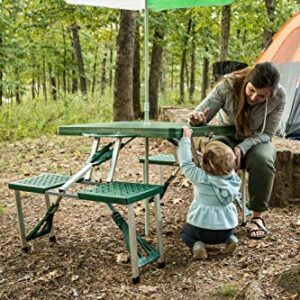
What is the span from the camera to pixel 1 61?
10.3 meters

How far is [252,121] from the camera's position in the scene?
322 cm

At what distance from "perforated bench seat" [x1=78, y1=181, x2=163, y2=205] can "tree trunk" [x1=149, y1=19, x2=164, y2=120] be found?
6779 millimetres

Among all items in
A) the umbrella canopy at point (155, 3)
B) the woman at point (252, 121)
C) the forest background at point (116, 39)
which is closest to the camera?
the woman at point (252, 121)

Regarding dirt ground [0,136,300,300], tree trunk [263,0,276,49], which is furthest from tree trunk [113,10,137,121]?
tree trunk [263,0,276,49]

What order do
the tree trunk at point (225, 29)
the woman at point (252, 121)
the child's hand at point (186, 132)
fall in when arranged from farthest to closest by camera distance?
the tree trunk at point (225, 29) → the woman at point (252, 121) → the child's hand at point (186, 132)

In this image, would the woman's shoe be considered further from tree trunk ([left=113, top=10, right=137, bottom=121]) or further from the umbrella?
tree trunk ([left=113, top=10, right=137, bottom=121])

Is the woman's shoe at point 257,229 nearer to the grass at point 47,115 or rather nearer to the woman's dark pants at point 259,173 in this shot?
the woman's dark pants at point 259,173

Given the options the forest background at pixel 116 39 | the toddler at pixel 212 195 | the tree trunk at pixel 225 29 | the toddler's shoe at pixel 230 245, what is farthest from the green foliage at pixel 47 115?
the toddler's shoe at pixel 230 245

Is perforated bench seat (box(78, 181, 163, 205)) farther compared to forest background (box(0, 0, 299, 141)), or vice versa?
forest background (box(0, 0, 299, 141))

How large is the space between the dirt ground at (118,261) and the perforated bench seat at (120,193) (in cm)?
54

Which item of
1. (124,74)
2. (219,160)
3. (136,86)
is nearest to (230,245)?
(219,160)

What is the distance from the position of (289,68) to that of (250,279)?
4.22 metres

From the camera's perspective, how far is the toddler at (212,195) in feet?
8.86

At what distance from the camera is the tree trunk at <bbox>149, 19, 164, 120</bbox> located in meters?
9.51
